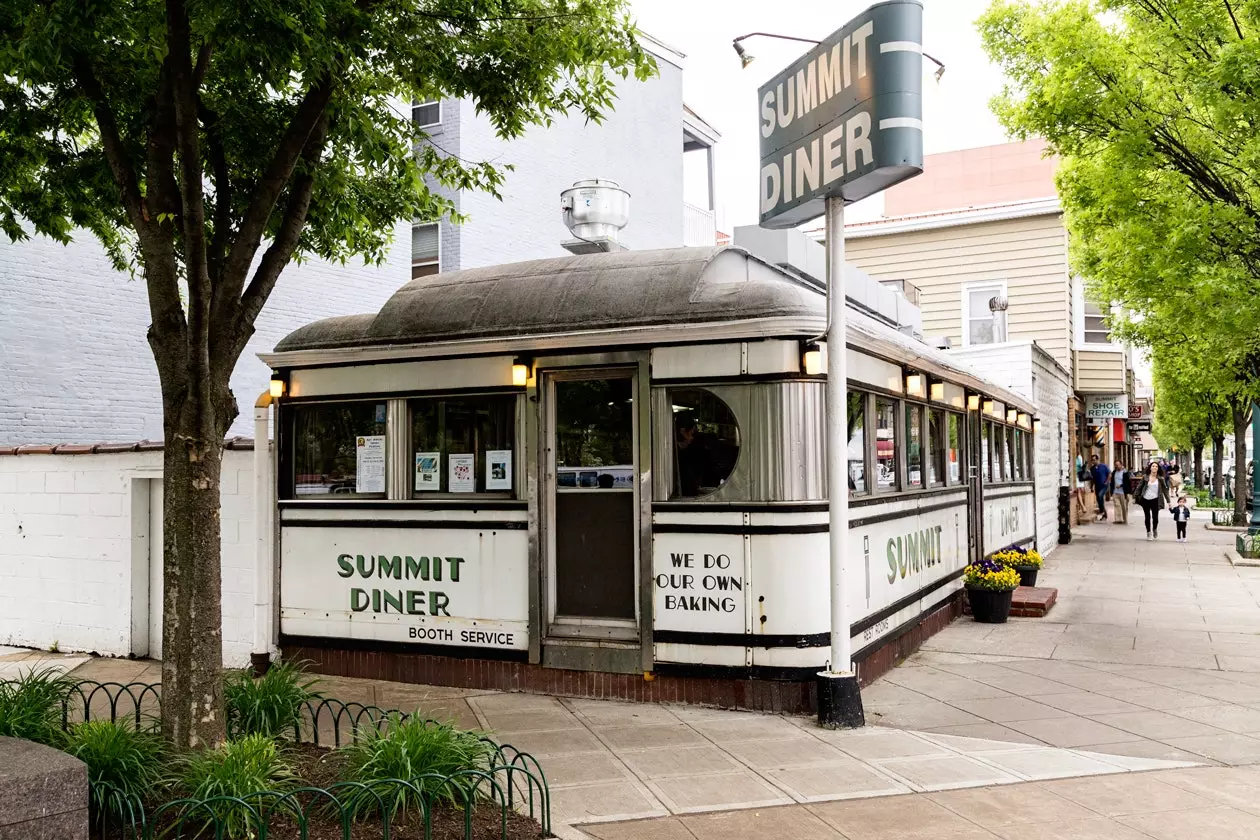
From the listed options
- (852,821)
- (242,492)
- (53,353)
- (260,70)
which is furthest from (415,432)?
(53,353)

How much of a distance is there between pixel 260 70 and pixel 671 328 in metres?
3.22

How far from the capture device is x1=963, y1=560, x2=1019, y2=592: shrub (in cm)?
1120

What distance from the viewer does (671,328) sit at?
24.8 feet

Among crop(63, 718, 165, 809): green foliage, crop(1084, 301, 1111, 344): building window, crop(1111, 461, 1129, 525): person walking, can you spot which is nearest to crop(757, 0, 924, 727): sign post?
crop(63, 718, 165, 809): green foliage

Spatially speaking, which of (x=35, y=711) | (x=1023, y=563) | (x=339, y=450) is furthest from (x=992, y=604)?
(x=35, y=711)

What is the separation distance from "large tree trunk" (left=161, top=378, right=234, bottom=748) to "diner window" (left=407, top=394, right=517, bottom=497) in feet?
9.21

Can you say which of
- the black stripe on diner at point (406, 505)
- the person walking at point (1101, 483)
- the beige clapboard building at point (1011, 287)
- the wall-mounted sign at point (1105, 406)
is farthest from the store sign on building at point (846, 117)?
the person walking at point (1101, 483)

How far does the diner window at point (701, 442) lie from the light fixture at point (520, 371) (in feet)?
3.84

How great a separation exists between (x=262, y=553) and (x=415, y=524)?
5.00 ft

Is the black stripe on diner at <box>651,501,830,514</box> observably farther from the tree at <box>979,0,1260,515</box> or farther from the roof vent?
the tree at <box>979,0,1260,515</box>

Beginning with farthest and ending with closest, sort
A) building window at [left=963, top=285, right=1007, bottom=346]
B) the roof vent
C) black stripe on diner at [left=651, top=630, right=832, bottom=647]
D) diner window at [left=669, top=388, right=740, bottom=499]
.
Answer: building window at [left=963, top=285, right=1007, bottom=346], the roof vent, diner window at [left=669, top=388, right=740, bottom=499], black stripe on diner at [left=651, top=630, right=832, bottom=647]

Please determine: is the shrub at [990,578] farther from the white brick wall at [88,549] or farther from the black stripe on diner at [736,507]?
the white brick wall at [88,549]

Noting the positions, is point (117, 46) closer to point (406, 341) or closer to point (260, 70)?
point (260, 70)

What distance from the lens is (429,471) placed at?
8562mm
